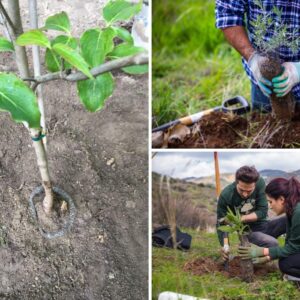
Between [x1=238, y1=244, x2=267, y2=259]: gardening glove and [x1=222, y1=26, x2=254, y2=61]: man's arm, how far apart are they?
60 cm

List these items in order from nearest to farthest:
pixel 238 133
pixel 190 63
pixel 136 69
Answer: pixel 136 69, pixel 238 133, pixel 190 63

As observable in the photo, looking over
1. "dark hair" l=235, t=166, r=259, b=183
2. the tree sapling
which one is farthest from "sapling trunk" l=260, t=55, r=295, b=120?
"dark hair" l=235, t=166, r=259, b=183

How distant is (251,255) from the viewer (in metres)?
1.62

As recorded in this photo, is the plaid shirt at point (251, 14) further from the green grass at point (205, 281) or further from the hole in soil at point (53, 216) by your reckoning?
the hole in soil at point (53, 216)

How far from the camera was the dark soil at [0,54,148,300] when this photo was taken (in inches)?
66.0

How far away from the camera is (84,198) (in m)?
1.71

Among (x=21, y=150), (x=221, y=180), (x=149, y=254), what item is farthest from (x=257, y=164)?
(x=21, y=150)

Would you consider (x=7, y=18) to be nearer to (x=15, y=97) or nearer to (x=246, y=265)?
(x=15, y=97)

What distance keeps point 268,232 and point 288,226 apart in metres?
0.06

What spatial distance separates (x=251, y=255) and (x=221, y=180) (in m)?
0.24

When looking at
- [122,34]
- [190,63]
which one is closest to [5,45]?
[122,34]

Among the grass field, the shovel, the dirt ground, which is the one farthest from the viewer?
the grass field

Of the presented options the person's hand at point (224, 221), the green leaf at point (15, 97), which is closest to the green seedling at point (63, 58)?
the green leaf at point (15, 97)

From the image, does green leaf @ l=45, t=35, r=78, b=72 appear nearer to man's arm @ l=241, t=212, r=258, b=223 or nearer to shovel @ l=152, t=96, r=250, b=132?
shovel @ l=152, t=96, r=250, b=132
